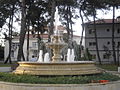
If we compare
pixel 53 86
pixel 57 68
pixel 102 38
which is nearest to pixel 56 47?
pixel 57 68

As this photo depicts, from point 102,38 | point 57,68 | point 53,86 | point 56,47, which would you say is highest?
point 102,38

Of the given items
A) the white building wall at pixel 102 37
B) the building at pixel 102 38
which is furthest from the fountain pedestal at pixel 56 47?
the white building wall at pixel 102 37

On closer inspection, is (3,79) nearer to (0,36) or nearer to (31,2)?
(31,2)

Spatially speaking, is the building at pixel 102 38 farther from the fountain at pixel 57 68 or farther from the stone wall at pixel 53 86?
the stone wall at pixel 53 86

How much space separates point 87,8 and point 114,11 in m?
4.85

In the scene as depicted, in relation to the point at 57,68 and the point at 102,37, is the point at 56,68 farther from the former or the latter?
the point at 102,37

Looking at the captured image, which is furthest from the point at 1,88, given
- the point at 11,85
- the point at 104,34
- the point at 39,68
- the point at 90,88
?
the point at 104,34

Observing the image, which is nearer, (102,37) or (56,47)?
(56,47)

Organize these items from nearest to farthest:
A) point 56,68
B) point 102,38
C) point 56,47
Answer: point 56,68 → point 56,47 → point 102,38

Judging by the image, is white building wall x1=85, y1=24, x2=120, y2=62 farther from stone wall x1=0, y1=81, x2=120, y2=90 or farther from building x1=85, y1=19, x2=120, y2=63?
stone wall x1=0, y1=81, x2=120, y2=90

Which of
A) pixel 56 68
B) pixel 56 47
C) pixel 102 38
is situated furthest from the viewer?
pixel 102 38

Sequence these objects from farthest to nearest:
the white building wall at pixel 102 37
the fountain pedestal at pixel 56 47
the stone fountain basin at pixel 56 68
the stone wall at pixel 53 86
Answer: the white building wall at pixel 102 37
the fountain pedestal at pixel 56 47
the stone fountain basin at pixel 56 68
the stone wall at pixel 53 86

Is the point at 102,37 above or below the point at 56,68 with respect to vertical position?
above

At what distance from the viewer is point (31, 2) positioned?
4088 cm
